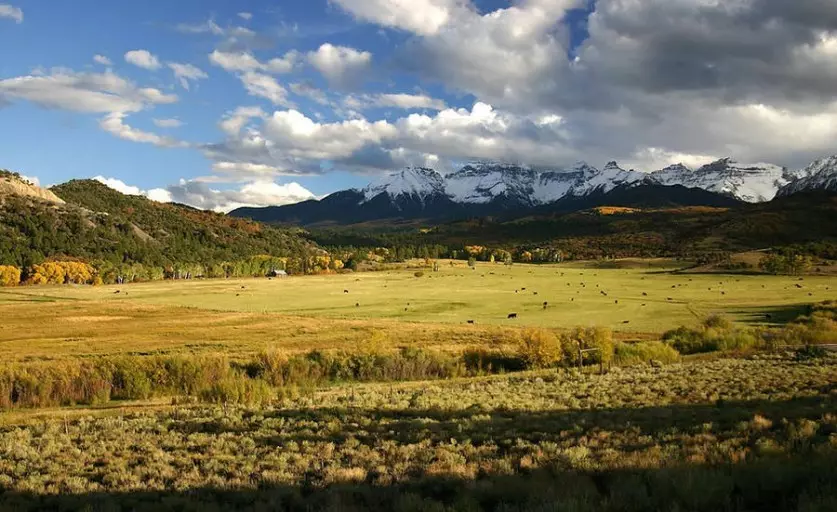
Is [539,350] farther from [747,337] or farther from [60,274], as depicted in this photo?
[60,274]

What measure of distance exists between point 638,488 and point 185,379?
36.6m

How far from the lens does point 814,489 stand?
29.7 ft

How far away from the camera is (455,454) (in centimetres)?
1472

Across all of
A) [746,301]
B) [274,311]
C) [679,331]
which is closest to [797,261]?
[746,301]

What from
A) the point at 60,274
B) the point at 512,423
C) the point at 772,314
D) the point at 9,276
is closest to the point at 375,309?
the point at 772,314

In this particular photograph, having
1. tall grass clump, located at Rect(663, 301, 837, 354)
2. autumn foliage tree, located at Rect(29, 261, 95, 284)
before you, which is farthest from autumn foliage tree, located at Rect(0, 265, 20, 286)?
tall grass clump, located at Rect(663, 301, 837, 354)

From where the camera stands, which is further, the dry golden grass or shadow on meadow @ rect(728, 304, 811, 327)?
shadow on meadow @ rect(728, 304, 811, 327)

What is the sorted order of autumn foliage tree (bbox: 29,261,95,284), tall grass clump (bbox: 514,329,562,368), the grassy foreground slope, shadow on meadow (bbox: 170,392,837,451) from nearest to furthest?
the grassy foreground slope, shadow on meadow (bbox: 170,392,837,451), tall grass clump (bbox: 514,329,562,368), autumn foliage tree (bbox: 29,261,95,284)

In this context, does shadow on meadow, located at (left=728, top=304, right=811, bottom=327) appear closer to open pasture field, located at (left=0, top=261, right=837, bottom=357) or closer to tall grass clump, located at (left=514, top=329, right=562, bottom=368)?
open pasture field, located at (left=0, top=261, right=837, bottom=357)

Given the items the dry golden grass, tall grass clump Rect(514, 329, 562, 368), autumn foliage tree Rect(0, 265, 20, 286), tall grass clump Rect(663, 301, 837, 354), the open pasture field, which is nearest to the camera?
tall grass clump Rect(514, 329, 562, 368)

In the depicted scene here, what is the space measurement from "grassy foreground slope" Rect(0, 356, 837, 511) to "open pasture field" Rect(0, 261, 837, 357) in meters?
33.9

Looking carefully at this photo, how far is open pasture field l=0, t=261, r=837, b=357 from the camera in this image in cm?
6331

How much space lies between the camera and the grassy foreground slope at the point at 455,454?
10117 mm

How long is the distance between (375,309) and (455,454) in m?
82.3
